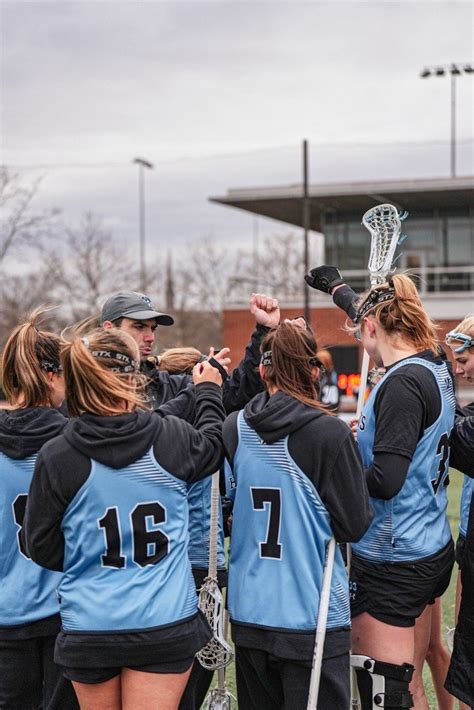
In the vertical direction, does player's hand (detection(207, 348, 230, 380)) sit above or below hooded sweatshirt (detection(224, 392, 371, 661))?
above

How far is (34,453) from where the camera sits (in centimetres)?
358

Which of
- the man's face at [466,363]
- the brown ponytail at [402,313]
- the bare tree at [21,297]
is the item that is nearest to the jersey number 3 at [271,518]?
the brown ponytail at [402,313]

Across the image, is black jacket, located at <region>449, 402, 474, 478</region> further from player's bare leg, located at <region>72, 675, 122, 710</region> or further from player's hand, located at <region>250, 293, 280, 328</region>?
player's bare leg, located at <region>72, 675, 122, 710</region>

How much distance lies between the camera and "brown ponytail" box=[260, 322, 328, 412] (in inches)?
130

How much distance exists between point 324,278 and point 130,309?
1.01 m

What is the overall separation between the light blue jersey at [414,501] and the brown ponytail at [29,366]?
1337 mm

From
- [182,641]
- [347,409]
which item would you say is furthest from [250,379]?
[347,409]

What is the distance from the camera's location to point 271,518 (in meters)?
3.26

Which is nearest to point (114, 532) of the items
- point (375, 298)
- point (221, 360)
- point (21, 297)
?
point (221, 360)

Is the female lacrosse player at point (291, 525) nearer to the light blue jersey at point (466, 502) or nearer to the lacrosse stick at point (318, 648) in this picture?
the lacrosse stick at point (318, 648)

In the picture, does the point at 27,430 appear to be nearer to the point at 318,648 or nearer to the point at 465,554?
the point at 318,648

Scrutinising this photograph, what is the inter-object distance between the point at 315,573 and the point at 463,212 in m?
35.7

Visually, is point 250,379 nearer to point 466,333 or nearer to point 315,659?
point 466,333

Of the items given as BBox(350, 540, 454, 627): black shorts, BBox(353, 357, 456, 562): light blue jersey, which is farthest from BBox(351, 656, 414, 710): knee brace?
BBox(353, 357, 456, 562): light blue jersey
